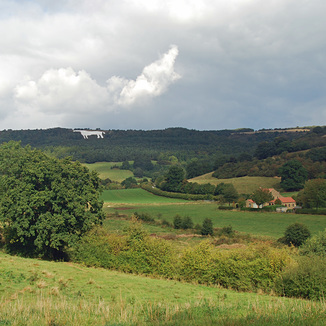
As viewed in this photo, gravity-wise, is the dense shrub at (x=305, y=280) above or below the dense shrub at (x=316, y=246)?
above

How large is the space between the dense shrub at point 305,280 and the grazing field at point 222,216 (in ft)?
115

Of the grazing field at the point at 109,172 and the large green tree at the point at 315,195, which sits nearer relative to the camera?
the large green tree at the point at 315,195

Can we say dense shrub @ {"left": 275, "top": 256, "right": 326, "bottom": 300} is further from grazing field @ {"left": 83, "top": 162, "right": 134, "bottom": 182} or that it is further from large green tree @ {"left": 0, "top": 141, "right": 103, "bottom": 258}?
grazing field @ {"left": 83, "top": 162, "right": 134, "bottom": 182}

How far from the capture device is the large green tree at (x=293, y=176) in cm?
11194

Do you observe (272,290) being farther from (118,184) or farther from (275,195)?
(118,184)

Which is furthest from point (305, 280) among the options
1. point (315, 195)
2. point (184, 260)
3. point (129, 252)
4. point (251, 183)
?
point (251, 183)

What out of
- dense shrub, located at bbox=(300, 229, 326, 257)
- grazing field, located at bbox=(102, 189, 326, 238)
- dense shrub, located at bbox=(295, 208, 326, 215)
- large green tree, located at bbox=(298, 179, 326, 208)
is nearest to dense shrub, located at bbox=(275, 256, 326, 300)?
dense shrub, located at bbox=(300, 229, 326, 257)

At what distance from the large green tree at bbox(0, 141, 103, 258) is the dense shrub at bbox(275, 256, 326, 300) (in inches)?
771

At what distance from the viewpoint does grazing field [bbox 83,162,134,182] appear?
16275cm

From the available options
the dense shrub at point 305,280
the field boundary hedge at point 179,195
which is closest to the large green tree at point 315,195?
the field boundary hedge at point 179,195

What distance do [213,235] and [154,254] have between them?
107 feet

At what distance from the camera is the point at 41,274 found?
2181 cm

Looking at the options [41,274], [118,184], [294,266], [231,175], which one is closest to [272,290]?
[294,266]

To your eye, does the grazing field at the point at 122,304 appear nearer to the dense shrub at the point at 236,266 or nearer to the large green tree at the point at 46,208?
the dense shrub at the point at 236,266
